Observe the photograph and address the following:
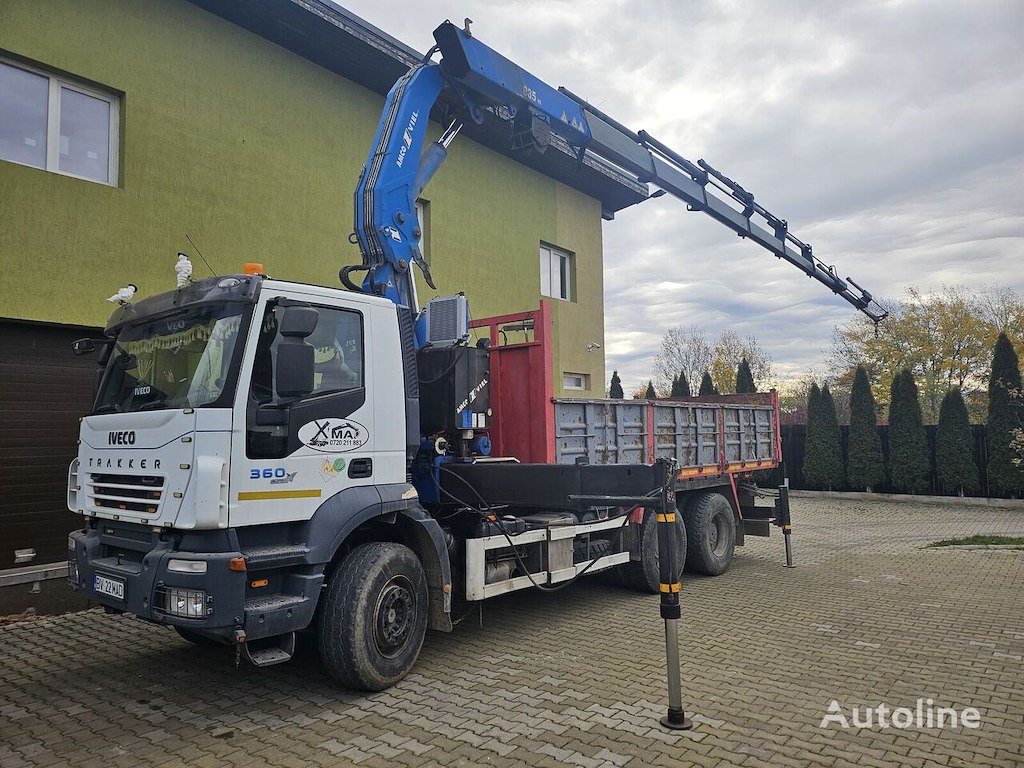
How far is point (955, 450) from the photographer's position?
1872cm

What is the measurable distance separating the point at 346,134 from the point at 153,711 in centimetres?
815

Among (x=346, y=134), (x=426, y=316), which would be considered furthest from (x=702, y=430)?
(x=346, y=134)

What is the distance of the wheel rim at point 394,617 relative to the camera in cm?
490


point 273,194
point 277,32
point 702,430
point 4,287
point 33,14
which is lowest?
point 702,430

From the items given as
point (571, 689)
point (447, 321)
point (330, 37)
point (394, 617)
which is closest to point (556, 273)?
point (330, 37)

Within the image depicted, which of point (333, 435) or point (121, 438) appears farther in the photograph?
point (333, 435)

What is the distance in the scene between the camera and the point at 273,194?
925 cm

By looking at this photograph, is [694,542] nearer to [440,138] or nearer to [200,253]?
[440,138]

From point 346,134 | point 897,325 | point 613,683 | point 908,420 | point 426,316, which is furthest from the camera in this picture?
point 897,325

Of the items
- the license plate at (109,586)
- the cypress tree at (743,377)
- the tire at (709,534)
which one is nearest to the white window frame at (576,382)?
the tire at (709,534)

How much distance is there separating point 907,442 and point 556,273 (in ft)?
38.4

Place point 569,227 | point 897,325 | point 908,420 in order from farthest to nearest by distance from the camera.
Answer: point 897,325 < point 908,420 < point 569,227

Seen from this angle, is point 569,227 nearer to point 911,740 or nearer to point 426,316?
point 426,316

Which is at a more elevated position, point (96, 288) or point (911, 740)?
point (96, 288)
